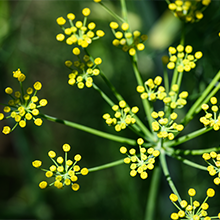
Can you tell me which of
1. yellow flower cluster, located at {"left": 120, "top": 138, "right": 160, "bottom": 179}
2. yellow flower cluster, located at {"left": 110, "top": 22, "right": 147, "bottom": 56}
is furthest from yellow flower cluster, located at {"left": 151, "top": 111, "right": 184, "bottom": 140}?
yellow flower cluster, located at {"left": 110, "top": 22, "right": 147, "bottom": 56}

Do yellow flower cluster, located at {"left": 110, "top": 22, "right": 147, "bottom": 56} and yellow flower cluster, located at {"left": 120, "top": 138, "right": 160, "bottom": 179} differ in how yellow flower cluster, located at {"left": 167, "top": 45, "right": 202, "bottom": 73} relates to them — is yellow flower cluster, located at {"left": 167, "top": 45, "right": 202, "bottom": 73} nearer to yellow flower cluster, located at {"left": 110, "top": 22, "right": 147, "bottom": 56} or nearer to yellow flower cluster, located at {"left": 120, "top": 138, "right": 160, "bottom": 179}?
yellow flower cluster, located at {"left": 110, "top": 22, "right": 147, "bottom": 56}

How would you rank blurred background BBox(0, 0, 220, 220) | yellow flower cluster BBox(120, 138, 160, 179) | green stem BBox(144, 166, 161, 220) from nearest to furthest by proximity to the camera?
1. yellow flower cluster BBox(120, 138, 160, 179)
2. green stem BBox(144, 166, 161, 220)
3. blurred background BBox(0, 0, 220, 220)

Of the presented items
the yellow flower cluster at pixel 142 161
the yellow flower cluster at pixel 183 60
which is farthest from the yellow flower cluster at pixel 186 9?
the yellow flower cluster at pixel 142 161

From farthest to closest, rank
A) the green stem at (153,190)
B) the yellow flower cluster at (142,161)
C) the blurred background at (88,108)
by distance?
the blurred background at (88,108) < the green stem at (153,190) < the yellow flower cluster at (142,161)

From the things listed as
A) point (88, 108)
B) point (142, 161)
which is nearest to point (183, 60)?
point (142, 161)

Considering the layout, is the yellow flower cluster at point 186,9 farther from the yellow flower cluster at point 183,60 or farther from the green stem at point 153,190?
the green stem at point 153,190

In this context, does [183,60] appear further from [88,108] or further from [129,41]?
[88,108]

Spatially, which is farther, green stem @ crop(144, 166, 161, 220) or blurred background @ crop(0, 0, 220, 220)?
blurred background @ crop(0, 0, 220, 220)

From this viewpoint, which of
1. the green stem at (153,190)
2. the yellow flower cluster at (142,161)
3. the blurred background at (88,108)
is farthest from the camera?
the blurred background at (88,108)
